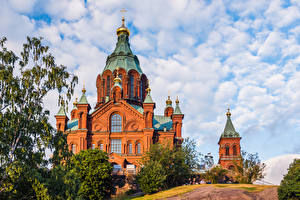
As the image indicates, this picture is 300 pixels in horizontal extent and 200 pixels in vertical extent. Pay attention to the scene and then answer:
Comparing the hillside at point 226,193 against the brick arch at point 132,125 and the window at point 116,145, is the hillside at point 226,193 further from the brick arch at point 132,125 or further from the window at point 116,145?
the brick arch at point 132,125

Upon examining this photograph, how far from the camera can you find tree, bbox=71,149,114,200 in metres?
39.5

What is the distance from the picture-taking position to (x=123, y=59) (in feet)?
224

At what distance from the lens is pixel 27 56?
28.3m

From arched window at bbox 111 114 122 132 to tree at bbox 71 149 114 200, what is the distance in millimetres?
13979

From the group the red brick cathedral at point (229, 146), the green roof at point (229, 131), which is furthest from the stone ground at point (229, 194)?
the green roof at point (229, 131)

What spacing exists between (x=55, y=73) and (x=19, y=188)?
9515mm

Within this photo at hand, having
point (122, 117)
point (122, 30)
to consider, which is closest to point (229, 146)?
point (122, 117)

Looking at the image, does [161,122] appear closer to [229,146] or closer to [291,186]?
[229,146]

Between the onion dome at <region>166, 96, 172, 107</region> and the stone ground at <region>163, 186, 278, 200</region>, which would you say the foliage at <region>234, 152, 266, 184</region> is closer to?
the stone ground at <region>163, 186, 278, 200</region>

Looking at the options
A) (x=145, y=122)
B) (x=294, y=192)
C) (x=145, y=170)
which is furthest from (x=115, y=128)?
(x=294, y=192)

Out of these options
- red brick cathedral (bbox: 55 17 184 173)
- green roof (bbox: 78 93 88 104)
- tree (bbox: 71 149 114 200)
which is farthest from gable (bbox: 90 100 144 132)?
tree (bbox: 71 149 114 200)

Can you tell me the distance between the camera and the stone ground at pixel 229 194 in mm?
31503

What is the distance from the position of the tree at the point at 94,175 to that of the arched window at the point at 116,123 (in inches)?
550

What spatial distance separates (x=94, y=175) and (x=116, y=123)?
17408mm
